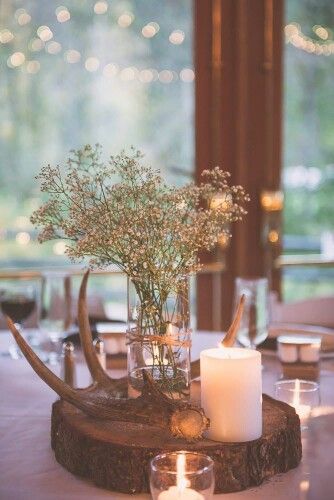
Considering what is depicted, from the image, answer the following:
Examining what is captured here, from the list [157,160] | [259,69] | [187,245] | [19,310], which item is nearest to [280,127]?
[259,69]

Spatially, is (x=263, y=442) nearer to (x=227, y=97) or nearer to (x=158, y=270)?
(x=158, y=270)

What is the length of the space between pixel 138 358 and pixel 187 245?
22 cm

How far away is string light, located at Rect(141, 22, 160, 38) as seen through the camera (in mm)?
4355

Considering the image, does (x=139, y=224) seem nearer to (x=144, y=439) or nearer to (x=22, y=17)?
(x=144, y=439)

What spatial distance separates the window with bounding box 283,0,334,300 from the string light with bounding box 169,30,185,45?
0.55m

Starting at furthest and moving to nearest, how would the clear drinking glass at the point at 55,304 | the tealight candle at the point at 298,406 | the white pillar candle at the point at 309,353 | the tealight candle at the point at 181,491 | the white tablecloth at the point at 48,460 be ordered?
the clear drinking glass at the point at 55,304 → the white pillar candle at the point at 309,353 → the tealight candle at the point at 298,406 → the white tablecloth at the point at 48,460 → the tealight candle at the point at 181,491

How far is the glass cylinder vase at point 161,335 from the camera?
1.49 metres

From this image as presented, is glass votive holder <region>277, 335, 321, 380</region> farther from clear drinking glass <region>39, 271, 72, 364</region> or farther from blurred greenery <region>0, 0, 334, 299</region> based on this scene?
blurred greenery <region>0, 0, 334, 299</region>

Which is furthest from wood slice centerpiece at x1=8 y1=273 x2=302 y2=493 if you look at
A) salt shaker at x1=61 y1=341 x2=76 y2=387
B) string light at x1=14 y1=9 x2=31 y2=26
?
string light at x1=14 y1=9 x2=31 y2=26

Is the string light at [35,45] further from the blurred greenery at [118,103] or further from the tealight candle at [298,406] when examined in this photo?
the tealight candle at [298,406]

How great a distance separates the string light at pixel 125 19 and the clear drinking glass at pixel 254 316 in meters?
2.57

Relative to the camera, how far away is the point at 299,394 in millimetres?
1790

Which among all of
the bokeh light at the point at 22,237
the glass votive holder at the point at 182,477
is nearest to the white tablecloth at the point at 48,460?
the glass votive holder at the point at 182,477

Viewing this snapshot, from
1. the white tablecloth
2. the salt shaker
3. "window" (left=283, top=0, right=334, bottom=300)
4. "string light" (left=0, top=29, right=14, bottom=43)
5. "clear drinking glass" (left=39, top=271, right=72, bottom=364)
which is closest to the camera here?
the white tablecloth
